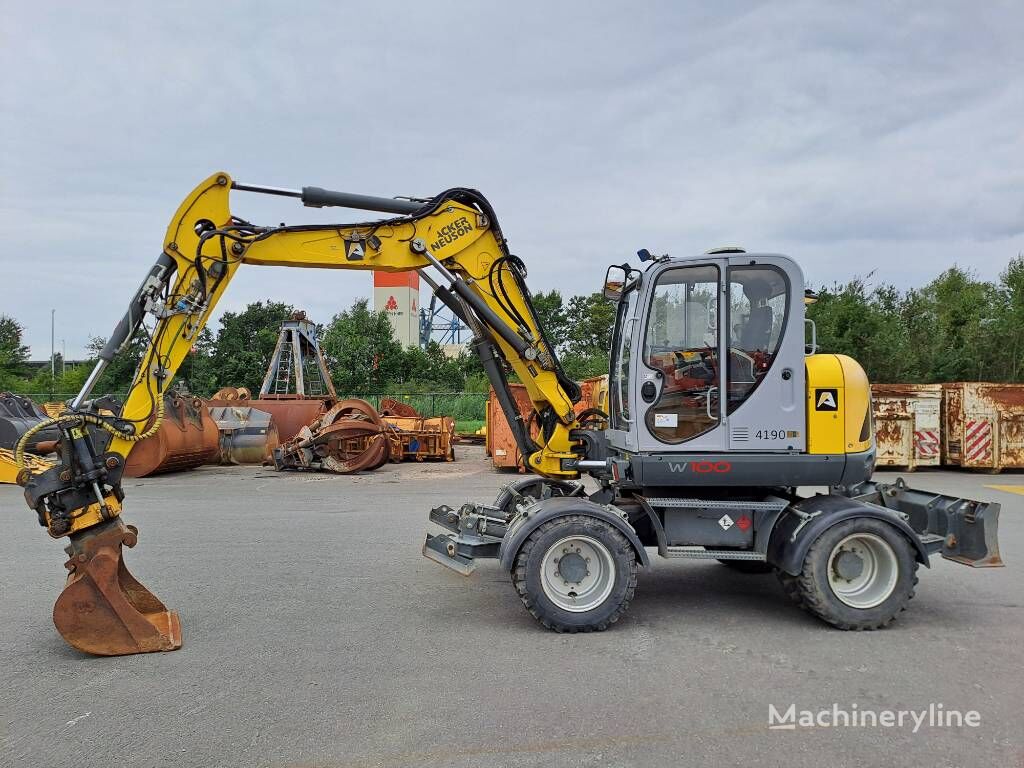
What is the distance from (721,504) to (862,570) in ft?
3.85

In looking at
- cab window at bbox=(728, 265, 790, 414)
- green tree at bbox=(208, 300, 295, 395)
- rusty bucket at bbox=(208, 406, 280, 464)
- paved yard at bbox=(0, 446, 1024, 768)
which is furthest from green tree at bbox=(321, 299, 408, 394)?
cab window at bbox=(728, 265, 790, 414)

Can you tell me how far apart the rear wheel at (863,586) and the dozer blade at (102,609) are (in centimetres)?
472

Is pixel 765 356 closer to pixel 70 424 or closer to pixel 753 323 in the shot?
pixel 753 323

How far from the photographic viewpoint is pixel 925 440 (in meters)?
17.5

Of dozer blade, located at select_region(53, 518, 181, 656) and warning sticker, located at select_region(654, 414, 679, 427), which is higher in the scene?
warning sticker, located at select_region(654, 414, 679, 427)

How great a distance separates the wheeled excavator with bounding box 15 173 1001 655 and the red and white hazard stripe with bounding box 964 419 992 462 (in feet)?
42.5

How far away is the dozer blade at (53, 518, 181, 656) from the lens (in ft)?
16.3

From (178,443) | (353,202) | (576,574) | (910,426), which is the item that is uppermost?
(353,202)

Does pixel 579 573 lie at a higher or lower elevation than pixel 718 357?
lower

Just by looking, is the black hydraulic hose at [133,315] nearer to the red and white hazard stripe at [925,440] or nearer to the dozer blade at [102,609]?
the dozer blade at [102,609]

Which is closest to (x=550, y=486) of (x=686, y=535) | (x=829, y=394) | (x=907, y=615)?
(x=686, y=535)

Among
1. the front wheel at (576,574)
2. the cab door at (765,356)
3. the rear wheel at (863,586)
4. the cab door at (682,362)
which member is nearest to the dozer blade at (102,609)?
the front wheel at (576,574)

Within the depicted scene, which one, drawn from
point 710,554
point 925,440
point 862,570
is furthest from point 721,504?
point 925,440

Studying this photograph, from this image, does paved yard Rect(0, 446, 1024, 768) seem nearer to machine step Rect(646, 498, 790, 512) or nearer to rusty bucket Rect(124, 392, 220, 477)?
machine step Rect(646, 498, 790, 512)
